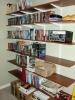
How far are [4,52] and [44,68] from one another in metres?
1.44

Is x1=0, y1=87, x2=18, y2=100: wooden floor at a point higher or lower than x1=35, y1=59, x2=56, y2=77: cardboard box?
lower

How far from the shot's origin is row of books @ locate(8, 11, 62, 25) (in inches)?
84.6

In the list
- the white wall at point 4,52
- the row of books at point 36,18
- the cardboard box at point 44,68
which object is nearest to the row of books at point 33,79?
the cardboard box at point 44,68

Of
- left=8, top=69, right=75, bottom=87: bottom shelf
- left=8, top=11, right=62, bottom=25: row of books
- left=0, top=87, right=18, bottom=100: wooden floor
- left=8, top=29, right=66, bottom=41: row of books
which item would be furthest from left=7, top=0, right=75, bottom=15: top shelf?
left=0, top=87, right=18, bottom=100: wooden floor

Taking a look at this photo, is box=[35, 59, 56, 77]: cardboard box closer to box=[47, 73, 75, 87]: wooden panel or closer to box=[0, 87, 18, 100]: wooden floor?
box=[47, 73, 75, 87]: wooden panel

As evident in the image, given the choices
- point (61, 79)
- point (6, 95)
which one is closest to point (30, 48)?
point (61, 79)

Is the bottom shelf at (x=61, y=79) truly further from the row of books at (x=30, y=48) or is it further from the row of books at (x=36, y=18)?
the row of books at (x=36, y=18)

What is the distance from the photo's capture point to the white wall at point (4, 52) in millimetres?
3246

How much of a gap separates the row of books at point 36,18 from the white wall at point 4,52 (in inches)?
7.4

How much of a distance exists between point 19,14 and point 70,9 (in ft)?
4.41

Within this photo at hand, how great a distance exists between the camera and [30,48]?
9.07ft

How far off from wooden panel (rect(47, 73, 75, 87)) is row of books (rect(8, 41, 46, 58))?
44 cm

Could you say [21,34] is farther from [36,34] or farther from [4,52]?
[4,52]

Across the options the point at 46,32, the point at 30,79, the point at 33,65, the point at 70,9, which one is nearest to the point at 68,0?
the point at 70,9
